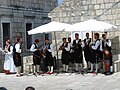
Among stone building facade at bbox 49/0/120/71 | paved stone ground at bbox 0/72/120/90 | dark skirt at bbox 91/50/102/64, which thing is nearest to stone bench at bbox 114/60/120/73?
paved stone ground at bbox 0/72/120/90

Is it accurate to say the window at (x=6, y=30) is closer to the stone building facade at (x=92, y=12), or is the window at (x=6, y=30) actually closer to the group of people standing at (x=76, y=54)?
the stone building facade at (x=92, y=12)

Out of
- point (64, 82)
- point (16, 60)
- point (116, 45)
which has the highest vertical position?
point (116, 45)

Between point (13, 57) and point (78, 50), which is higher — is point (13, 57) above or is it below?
below

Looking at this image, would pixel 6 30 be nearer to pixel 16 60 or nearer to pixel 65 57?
pixel 16 60

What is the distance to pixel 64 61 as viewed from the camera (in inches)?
612

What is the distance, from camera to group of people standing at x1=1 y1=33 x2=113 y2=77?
14.7 m

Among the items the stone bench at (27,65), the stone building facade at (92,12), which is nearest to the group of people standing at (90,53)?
the stone bench at (27,65)

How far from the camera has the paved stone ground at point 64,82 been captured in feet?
40.4

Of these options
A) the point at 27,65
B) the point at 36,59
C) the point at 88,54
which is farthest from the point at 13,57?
the point at 88,54

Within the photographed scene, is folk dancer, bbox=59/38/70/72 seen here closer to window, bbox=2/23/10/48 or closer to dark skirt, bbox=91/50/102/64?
dark skirt, bbox=91/50/102/64

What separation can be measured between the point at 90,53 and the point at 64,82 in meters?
2.14

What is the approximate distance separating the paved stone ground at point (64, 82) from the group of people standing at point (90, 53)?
23.1 inches

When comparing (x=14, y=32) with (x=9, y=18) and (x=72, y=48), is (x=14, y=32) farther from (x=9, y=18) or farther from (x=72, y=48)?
(x=72, y=48)

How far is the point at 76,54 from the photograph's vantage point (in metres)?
15.1
